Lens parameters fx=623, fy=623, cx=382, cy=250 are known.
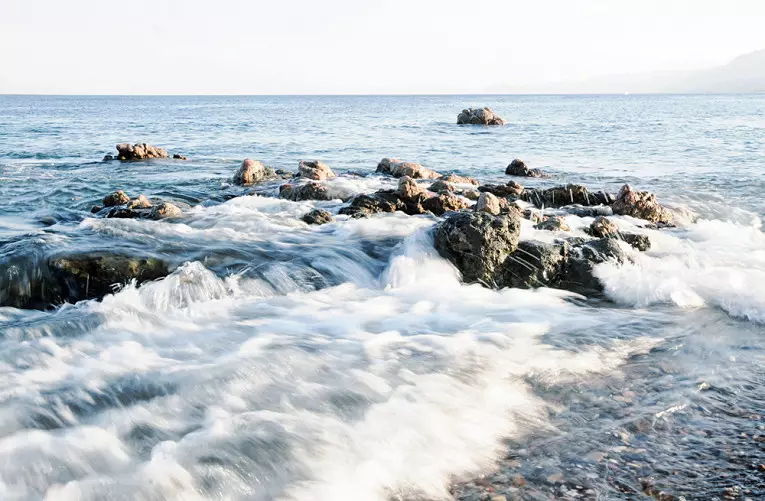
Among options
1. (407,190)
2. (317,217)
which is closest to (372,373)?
(317,217)

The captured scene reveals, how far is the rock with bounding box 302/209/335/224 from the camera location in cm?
1091

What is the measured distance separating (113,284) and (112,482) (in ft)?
12.7

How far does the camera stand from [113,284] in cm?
717

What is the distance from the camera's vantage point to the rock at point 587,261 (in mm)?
7863

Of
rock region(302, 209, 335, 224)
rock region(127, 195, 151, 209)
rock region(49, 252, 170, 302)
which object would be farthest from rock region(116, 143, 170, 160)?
rock region(49, 252, 170, 302)

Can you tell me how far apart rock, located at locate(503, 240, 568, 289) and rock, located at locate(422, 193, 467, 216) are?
12.1ft

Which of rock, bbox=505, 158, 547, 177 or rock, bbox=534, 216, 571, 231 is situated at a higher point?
rock, bbox=505, 158, 547, 177

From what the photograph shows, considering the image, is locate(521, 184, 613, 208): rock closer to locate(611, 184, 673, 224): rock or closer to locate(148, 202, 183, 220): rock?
locate(611, 184, 673, 224): rock

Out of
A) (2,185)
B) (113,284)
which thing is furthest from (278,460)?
(2,185)

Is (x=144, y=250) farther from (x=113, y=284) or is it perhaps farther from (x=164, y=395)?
(x=164, y=395)

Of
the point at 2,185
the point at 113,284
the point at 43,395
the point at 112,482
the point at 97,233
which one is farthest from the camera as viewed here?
the point at 2,185

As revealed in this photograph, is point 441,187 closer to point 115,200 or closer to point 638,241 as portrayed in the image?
point 638,241

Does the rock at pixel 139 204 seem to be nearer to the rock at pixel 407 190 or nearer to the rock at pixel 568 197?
the rock at pixel 407 190

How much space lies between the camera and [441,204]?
1188 cm
